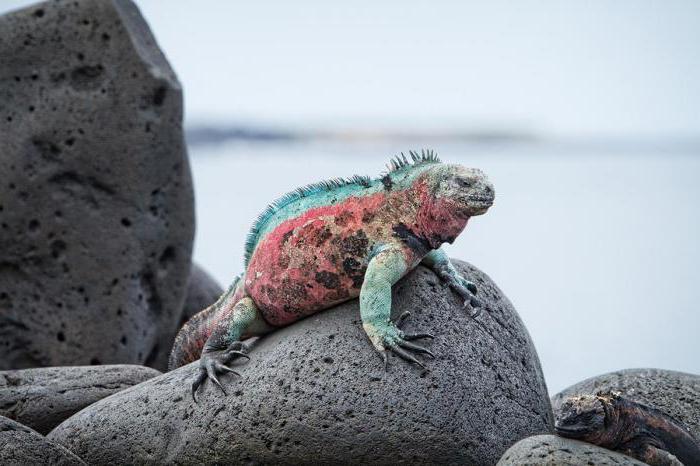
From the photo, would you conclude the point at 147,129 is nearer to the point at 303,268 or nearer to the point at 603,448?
the point at 303,268

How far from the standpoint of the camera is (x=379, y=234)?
4.73 meters

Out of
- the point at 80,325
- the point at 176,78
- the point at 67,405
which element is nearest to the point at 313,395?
the point at 67,405

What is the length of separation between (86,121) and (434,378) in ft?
13.0

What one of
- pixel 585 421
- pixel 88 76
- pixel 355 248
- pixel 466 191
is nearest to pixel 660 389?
pixel 585 421

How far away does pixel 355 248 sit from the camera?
15.6ft

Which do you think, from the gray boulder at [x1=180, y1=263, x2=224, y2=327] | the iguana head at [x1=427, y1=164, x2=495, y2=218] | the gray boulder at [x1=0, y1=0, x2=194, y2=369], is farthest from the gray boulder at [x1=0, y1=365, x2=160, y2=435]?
the gray boulder at [x1=180, y1=263, x2=224, y2=327]

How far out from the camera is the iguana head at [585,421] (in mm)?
4391

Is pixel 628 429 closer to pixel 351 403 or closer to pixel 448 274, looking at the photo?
pixel 448 274

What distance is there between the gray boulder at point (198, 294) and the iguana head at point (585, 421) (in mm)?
4736

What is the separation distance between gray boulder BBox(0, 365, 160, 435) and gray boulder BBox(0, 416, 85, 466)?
2.75 feet

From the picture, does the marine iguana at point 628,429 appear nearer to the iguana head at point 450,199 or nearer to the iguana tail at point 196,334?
the iguana head at point 450,199

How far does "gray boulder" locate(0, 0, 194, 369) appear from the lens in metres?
7.42

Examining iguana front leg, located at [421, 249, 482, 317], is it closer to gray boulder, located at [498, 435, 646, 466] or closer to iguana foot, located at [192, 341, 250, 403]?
gray boulder, located at [498, 435, 646, 466]

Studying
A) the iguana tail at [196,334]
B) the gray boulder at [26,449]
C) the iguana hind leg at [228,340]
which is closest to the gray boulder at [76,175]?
the iguana tail at [196,334]
